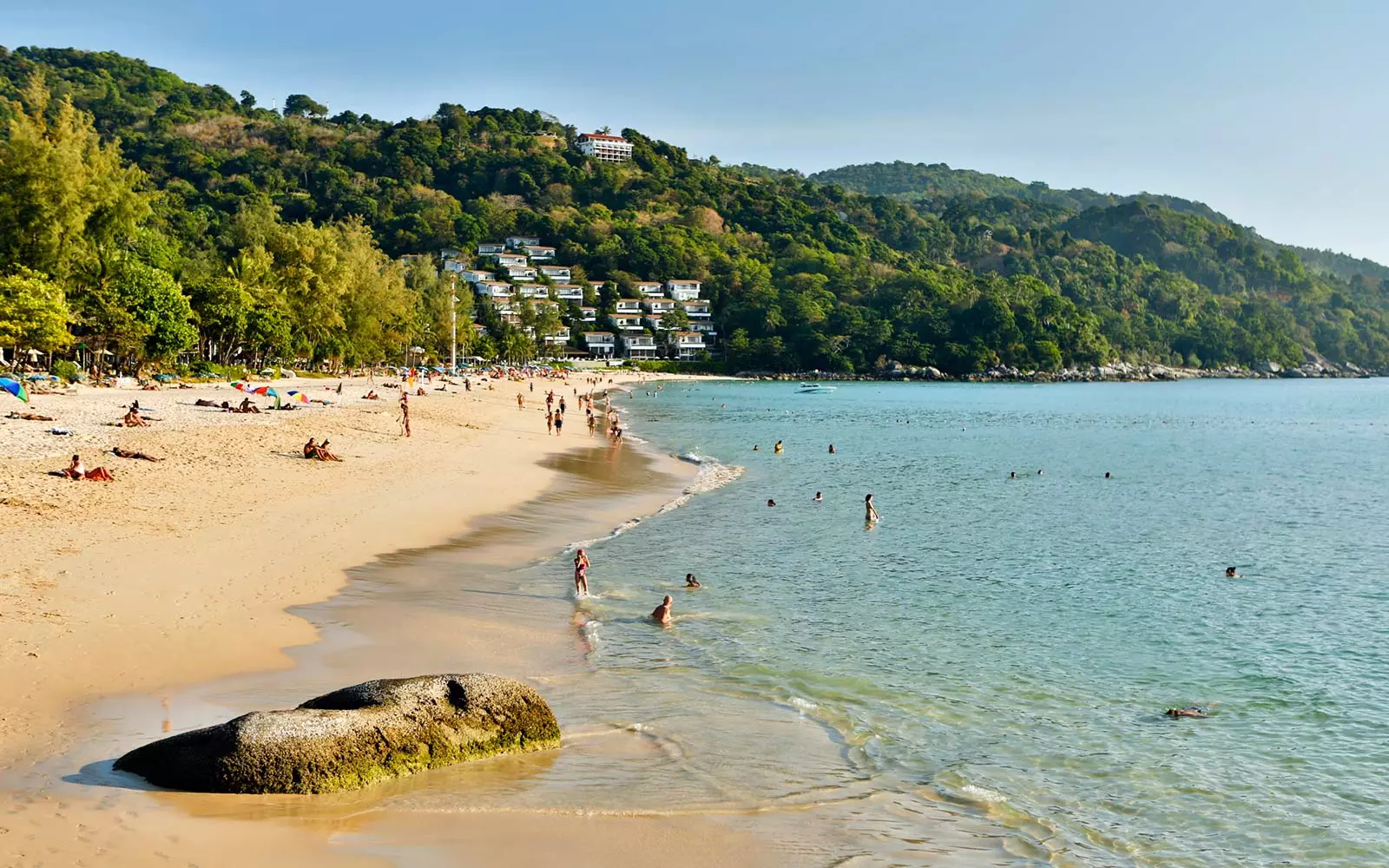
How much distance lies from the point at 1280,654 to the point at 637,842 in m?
12.0

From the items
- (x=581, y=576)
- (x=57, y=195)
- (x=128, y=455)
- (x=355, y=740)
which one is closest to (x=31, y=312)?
(x=57, y=195)

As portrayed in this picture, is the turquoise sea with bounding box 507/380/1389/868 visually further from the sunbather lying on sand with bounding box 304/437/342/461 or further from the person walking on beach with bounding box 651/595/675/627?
the sunbather lying on sand with bounding box 304/437/342/461

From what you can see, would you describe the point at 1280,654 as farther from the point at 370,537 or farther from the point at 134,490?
the point at 134,490

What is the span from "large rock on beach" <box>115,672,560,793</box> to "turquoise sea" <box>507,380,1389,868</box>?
88 centimetres

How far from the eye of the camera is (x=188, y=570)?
15.6m

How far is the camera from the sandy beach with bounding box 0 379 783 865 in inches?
289

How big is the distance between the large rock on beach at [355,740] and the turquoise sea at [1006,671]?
2.90 feet

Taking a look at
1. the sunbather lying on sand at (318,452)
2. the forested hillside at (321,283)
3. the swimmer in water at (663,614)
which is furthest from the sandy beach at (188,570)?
the forested hillside at (321,283)

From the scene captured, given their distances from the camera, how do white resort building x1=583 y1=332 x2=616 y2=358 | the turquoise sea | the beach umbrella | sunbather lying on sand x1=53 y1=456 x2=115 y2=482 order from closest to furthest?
the turquoise sea < sunbather lying on sand x1=53 y1=456 x2=115 y2=482 < the beach umbrella < white resort building x1=583 y1=332 x2=616 y2=358

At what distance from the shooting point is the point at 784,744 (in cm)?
1073

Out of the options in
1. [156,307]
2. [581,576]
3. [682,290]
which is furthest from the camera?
[682,290]

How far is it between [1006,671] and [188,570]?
40.6 ft

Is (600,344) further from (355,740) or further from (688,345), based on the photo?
(355,740)

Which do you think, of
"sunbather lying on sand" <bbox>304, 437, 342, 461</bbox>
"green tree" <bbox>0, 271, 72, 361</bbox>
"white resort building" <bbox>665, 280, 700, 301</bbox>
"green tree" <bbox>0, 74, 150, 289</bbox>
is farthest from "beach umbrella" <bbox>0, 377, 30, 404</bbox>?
"white resort building" <bbox>665, 280, 700, 301</bbox>
